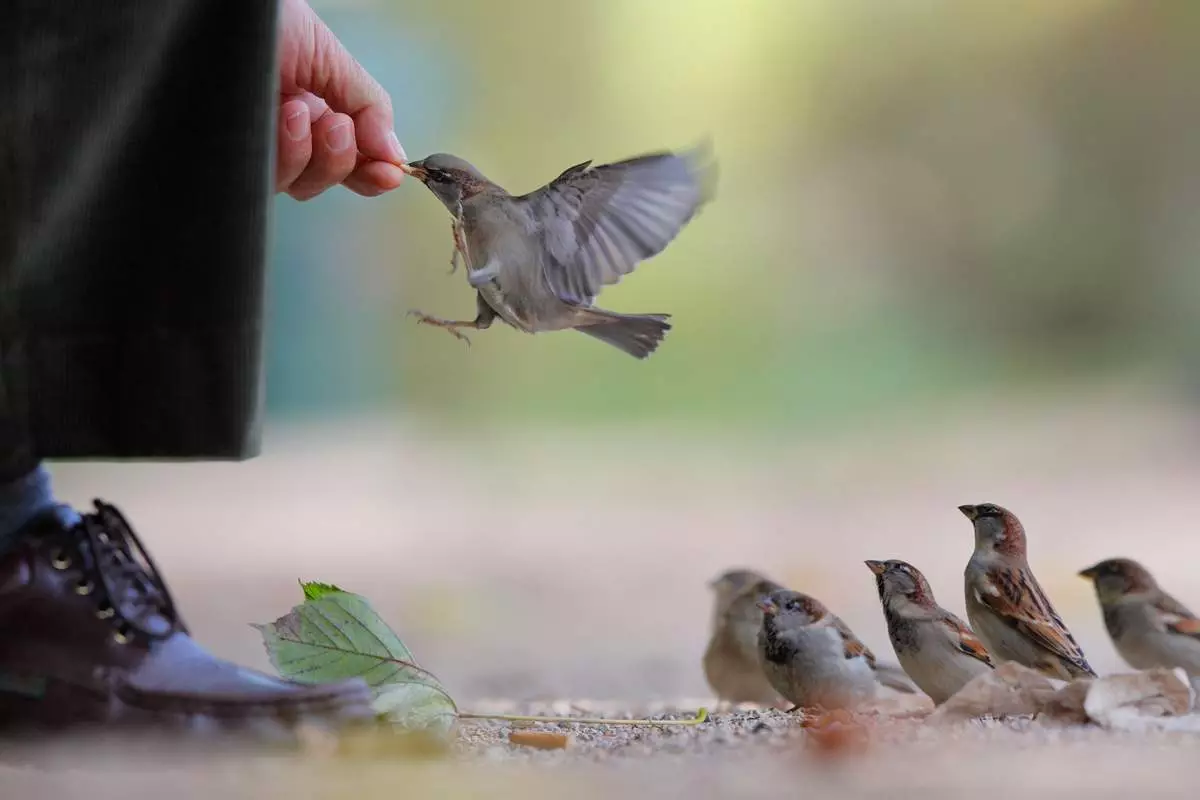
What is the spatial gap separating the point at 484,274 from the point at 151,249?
30 cm

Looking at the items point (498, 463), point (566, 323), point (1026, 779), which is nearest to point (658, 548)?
point (498, 463)

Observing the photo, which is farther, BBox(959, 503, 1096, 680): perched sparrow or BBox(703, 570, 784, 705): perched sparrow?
BBox(703, 570, 784, 705): perched sparrow

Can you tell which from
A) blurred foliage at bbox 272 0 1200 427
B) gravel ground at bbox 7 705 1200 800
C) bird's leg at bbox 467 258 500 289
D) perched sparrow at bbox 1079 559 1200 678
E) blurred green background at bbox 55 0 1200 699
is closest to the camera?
gravel ground at bbox 7 705 1200 800

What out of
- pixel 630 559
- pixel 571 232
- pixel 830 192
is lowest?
pixel 571 232

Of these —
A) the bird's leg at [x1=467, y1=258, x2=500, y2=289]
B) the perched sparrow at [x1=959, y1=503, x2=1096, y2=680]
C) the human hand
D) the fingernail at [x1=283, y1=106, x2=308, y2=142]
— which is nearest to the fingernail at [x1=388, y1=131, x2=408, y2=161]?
the human hand

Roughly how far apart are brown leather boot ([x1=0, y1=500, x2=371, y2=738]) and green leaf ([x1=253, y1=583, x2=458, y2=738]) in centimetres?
12

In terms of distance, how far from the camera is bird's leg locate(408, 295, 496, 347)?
1324mm

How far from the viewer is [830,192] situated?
473cm

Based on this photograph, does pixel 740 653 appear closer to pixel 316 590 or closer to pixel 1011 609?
pixel 1011 609

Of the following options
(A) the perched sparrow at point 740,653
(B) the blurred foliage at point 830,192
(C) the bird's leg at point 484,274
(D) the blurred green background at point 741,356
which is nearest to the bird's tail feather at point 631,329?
(C) the bird's leg at point 484,274

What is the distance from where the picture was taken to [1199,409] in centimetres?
534

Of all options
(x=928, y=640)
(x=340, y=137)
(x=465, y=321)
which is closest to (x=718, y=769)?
(x=928, y=640)

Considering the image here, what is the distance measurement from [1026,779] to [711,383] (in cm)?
277

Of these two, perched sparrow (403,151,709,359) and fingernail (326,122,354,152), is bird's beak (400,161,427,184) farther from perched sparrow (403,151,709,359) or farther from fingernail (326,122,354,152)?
fingernail (326,122,354,152)
